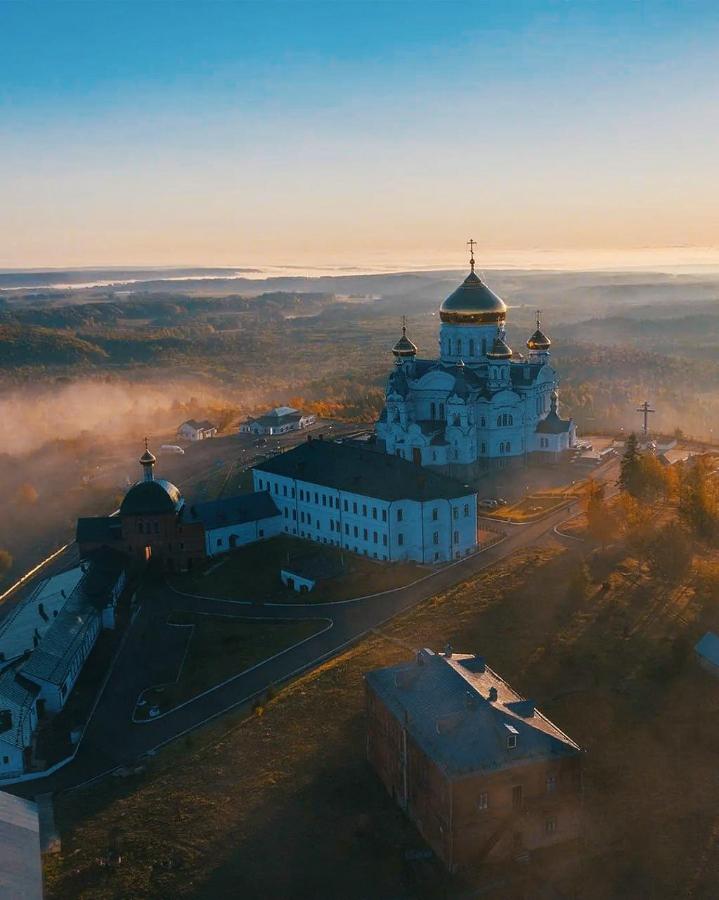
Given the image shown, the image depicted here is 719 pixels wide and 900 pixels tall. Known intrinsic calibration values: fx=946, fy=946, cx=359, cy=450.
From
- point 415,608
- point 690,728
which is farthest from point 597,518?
point 690,728

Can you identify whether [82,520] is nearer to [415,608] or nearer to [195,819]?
[415,608]

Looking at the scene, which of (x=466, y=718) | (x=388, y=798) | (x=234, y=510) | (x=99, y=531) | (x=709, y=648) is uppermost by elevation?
(x=466, y=718)

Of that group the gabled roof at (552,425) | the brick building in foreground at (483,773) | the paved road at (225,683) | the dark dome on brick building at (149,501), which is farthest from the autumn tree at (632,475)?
the brick building in foreground at (483,773)

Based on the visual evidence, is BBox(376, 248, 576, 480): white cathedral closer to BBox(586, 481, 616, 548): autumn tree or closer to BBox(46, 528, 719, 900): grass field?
BBox(586, 481, 616, 548): autumn tree

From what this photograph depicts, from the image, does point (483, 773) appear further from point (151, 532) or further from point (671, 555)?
point (151, 532)

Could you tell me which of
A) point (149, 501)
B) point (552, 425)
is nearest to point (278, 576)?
point (149, 501)

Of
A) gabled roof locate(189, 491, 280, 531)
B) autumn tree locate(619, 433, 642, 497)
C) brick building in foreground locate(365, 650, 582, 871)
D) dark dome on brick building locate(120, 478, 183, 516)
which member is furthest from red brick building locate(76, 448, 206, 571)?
brick building in foreground locate(365, 650, 582, 871)
